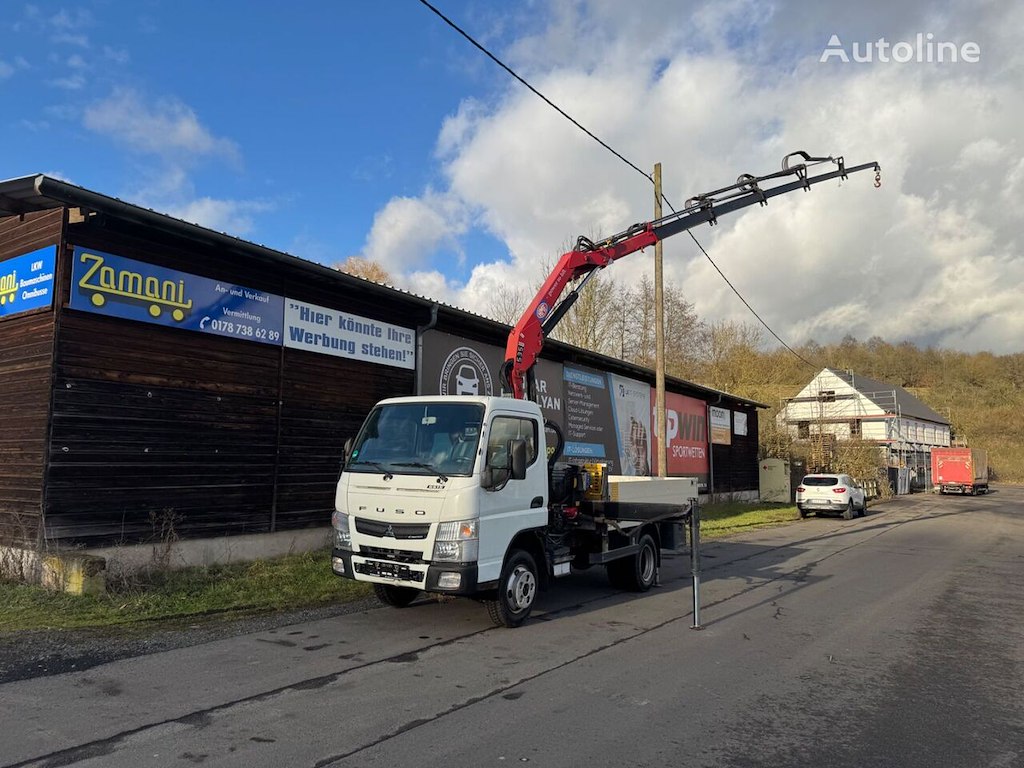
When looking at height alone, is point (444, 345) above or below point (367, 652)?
above

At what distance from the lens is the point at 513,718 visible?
187 inches

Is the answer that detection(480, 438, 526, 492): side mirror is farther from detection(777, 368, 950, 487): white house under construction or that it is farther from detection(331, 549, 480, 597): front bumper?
detection(777, 368, 950, 487): white house under construction

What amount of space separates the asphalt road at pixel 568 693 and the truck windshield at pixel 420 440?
170 cm

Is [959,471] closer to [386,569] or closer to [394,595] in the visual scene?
[394,595]

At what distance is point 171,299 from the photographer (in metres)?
10.2

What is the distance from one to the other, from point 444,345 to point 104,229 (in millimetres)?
7505

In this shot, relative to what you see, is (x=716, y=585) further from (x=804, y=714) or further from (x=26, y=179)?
(x=26, y=179)

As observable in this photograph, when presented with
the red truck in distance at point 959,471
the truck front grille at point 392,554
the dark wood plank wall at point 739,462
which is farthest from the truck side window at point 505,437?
→ the red truck in distance at point 959,471

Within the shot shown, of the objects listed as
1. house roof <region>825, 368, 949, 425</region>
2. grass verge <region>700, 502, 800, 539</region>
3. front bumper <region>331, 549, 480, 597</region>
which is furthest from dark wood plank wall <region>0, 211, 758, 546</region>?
house roof <region>825, 368, 949, 425</region>

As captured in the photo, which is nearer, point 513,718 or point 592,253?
point 513,718

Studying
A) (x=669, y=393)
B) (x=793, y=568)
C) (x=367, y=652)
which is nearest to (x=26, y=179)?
(x=367, y=652)

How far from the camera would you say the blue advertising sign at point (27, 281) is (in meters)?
9.15

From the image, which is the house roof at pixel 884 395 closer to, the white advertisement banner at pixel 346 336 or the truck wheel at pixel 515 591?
the white advertisement banner at pixel 346 336

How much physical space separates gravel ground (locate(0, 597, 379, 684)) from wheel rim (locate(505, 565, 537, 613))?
2.12 m
